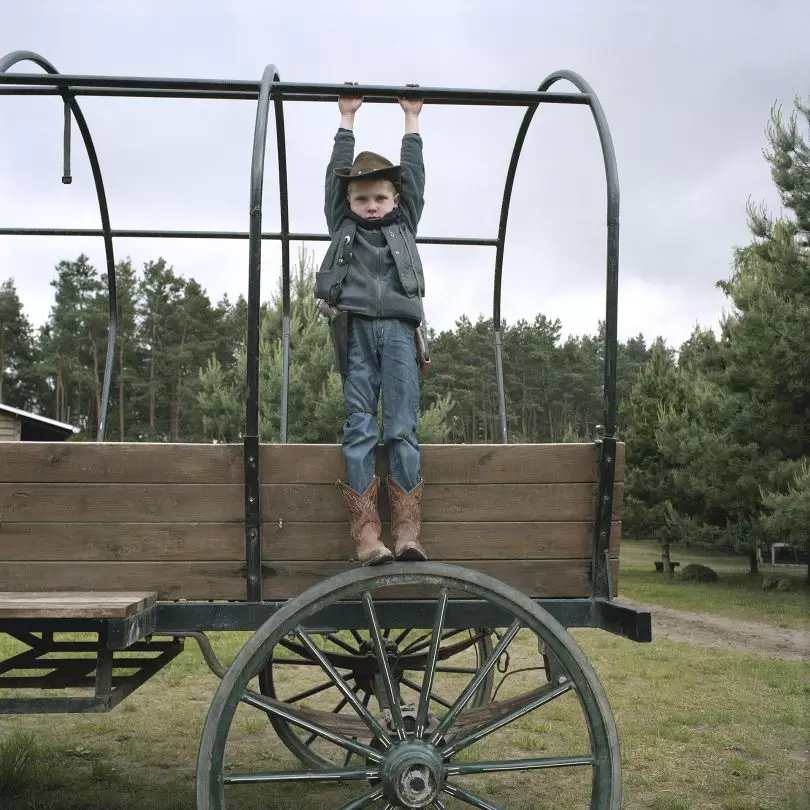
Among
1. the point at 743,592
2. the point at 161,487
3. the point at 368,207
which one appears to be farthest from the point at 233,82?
the point at 743,592

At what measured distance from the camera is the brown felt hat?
8.88ft

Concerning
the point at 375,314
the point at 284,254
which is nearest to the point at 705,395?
the point at 284,254

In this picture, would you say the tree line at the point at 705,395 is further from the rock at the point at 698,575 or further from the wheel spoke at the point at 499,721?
the wheel spoke at the point at 499,721

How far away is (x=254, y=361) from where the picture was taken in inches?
93.7

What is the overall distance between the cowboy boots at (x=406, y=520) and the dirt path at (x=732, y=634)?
6795 mm

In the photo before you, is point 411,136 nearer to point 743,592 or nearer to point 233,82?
point 233,82

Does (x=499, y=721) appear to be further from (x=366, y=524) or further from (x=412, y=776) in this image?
(x=366, y=524)

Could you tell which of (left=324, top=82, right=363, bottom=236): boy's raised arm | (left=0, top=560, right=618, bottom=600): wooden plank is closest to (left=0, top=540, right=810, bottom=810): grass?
(left=0, top=560, right=618, bottom=600): wooden plank

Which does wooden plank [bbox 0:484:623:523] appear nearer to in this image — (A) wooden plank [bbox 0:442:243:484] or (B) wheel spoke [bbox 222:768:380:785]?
(A) wooden plank [bbox 0:442:243:484]

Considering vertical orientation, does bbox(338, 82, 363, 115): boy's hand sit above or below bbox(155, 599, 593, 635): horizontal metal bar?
above

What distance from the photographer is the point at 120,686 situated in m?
2.55

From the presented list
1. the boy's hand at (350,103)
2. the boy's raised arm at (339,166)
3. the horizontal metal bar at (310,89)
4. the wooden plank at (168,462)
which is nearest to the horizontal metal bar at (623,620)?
the wooden plank at (168,462)

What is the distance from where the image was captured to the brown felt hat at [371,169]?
8.88 feet

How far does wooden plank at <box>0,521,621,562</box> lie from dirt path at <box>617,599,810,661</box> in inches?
259
